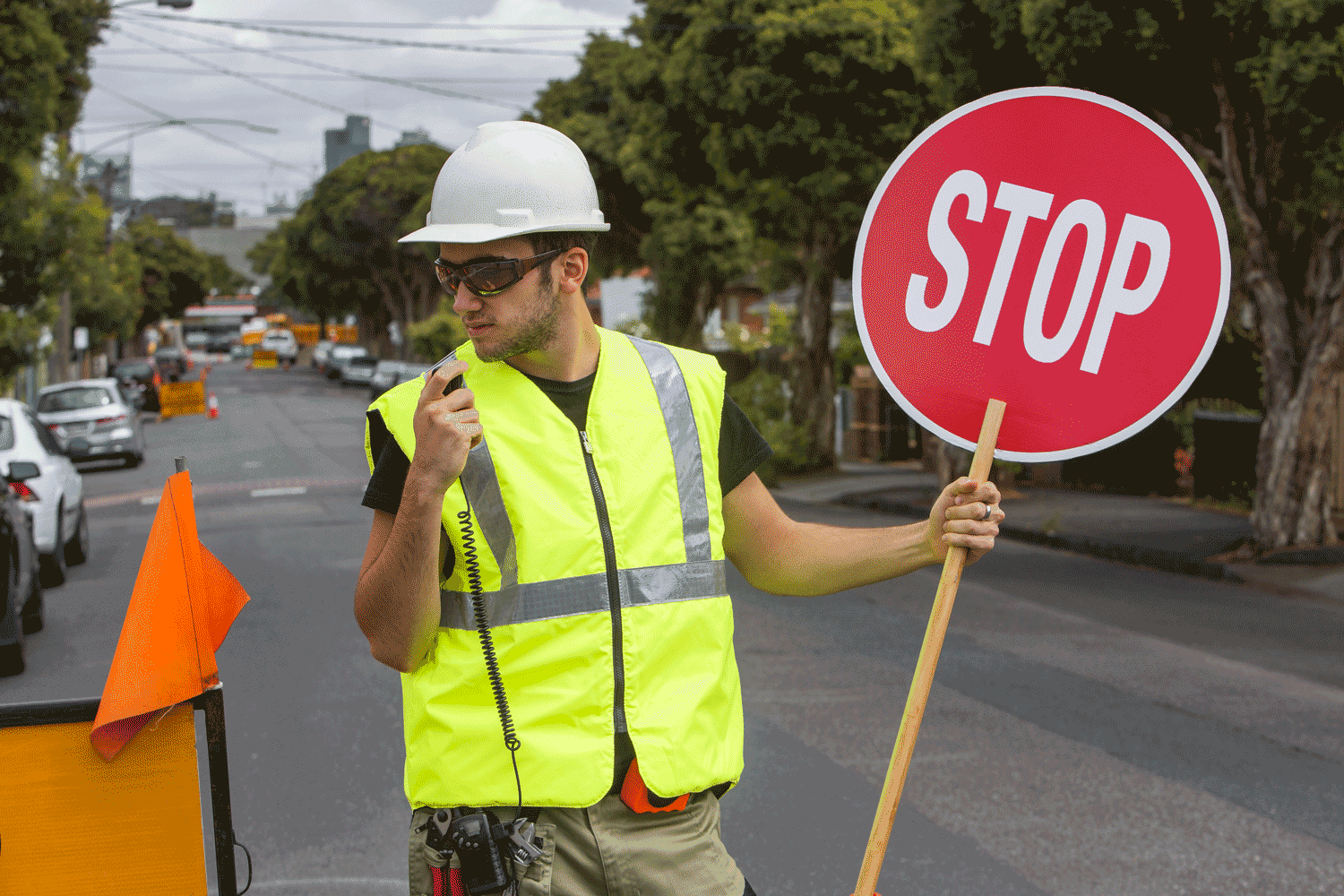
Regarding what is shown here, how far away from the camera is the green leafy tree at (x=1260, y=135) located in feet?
38.9

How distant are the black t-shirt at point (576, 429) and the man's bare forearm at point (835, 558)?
0.17 m

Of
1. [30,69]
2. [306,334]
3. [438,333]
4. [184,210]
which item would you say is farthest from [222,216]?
[30,69]

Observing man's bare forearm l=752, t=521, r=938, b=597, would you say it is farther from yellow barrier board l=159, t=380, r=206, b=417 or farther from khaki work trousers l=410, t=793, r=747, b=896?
yellow barrier board l=159, t=380, r=206, b=417

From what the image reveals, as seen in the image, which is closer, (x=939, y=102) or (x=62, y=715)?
(x=62, y=715)

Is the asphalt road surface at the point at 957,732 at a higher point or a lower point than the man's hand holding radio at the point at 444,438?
lower

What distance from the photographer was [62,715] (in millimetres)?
2459

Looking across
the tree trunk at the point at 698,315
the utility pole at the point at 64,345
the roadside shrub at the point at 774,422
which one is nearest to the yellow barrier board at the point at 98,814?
the roadside shrub at the point at 774,422

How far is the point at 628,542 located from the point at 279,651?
6.69 m

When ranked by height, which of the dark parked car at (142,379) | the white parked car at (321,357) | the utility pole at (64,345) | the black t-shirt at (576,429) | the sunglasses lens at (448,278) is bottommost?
the white parked car at (321,357)

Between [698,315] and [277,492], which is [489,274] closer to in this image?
[277,492]

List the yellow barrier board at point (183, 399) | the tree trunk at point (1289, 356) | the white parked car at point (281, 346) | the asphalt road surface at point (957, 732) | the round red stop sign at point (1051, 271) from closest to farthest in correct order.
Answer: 1. the round red stop sign at point (1051, 271)
2. the asphalt road surface at point (957, 732)
3. the tree trunk at point (1289, 356)
4. the yellow barrier board at point (183, 399)
5. the white parked car at point (281, 346)

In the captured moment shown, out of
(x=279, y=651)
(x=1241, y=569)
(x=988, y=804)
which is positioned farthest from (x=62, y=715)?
(x=1241, y=569)

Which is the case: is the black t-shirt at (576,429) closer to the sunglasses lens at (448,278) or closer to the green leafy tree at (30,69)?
the sunglasses lens at (448,278)

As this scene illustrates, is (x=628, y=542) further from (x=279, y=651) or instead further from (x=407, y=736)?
(x=279, y=651)
